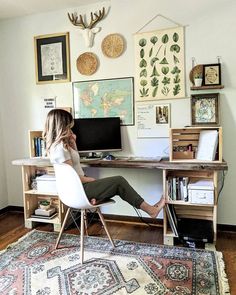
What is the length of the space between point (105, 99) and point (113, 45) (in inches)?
23.0

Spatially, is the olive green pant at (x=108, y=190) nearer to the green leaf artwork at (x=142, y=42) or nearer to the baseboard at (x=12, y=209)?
the green leaf artwork at (x=142, y=42)

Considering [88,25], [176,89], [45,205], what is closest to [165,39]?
[176,89]

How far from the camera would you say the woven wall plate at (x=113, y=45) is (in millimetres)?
2811

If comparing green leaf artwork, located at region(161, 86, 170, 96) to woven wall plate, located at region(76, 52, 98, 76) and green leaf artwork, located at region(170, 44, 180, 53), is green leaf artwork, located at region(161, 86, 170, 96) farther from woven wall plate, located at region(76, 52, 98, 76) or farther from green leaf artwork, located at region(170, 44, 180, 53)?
woven wall plate, located at region(76, 52, 98, 76)

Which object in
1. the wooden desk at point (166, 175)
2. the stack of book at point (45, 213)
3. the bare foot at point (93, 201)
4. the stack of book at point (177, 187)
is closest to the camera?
the bare foot at point (93, 201)

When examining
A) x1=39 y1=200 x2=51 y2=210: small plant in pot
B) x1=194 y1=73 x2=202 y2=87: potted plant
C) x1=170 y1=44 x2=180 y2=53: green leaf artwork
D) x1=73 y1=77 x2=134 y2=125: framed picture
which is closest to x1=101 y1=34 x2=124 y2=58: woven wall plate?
x1=73 y1=77 x2=134 y2=125: framed picture

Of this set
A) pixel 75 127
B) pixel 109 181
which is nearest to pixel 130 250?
pixel 109 181

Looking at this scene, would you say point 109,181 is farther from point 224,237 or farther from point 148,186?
point 224,237

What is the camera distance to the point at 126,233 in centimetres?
270

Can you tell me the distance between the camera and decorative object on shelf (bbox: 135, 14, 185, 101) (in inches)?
104

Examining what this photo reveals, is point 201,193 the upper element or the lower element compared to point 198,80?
lower

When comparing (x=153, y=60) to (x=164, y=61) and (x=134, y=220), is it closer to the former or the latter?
(x=164, y=61)

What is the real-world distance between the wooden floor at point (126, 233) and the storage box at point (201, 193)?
0.46 m

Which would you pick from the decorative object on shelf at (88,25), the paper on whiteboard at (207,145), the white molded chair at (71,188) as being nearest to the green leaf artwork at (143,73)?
the decorative object on shelf at (88,25)
